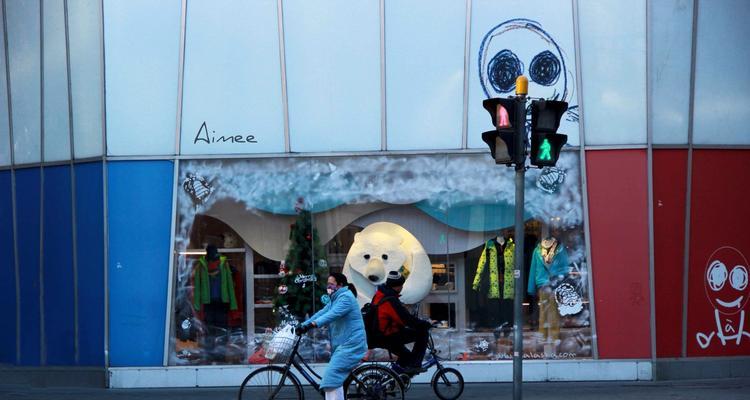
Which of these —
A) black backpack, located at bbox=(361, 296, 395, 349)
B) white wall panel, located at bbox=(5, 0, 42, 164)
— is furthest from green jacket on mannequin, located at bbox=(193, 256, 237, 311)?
white wall panel, located at bbox=(5, 0, 42, 164)

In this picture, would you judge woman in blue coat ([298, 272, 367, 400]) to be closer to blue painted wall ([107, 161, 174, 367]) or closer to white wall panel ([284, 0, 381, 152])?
white wall panel ([284, 0, 381, 152])

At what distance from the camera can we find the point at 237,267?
16.1 meters

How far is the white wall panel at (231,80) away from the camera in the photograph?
51.8 ft

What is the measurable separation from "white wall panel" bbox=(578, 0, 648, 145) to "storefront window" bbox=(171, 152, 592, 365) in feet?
Result: 3.95

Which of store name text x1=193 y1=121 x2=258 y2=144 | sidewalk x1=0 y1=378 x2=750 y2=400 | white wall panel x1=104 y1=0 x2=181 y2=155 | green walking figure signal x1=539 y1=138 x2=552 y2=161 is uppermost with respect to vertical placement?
white wall panel x1=104 y1=0 x2=181 y2=155

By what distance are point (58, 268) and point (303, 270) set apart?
3966 millimetres

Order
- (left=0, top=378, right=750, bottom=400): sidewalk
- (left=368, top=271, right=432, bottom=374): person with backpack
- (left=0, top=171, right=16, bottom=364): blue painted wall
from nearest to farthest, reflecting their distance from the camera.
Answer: (left=368, top=271, right=432, bottom=374): person with backpack < (left=0, top=378, right=750, bottom=400): sidewalk < (left=0, top=171, right=16, bottom=364): blue painted wall

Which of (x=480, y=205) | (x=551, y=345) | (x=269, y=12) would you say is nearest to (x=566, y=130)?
(x=480, y=205)

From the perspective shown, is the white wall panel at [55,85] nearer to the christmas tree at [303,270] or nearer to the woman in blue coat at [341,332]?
the christmas tree at [303,270]

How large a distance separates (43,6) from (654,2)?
936 centimetres

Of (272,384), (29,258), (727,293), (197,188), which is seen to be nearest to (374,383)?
(272,384)

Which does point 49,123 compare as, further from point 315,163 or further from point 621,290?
point 621,290

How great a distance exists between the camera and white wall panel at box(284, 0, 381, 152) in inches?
621

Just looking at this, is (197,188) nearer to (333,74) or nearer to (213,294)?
(213,294)
